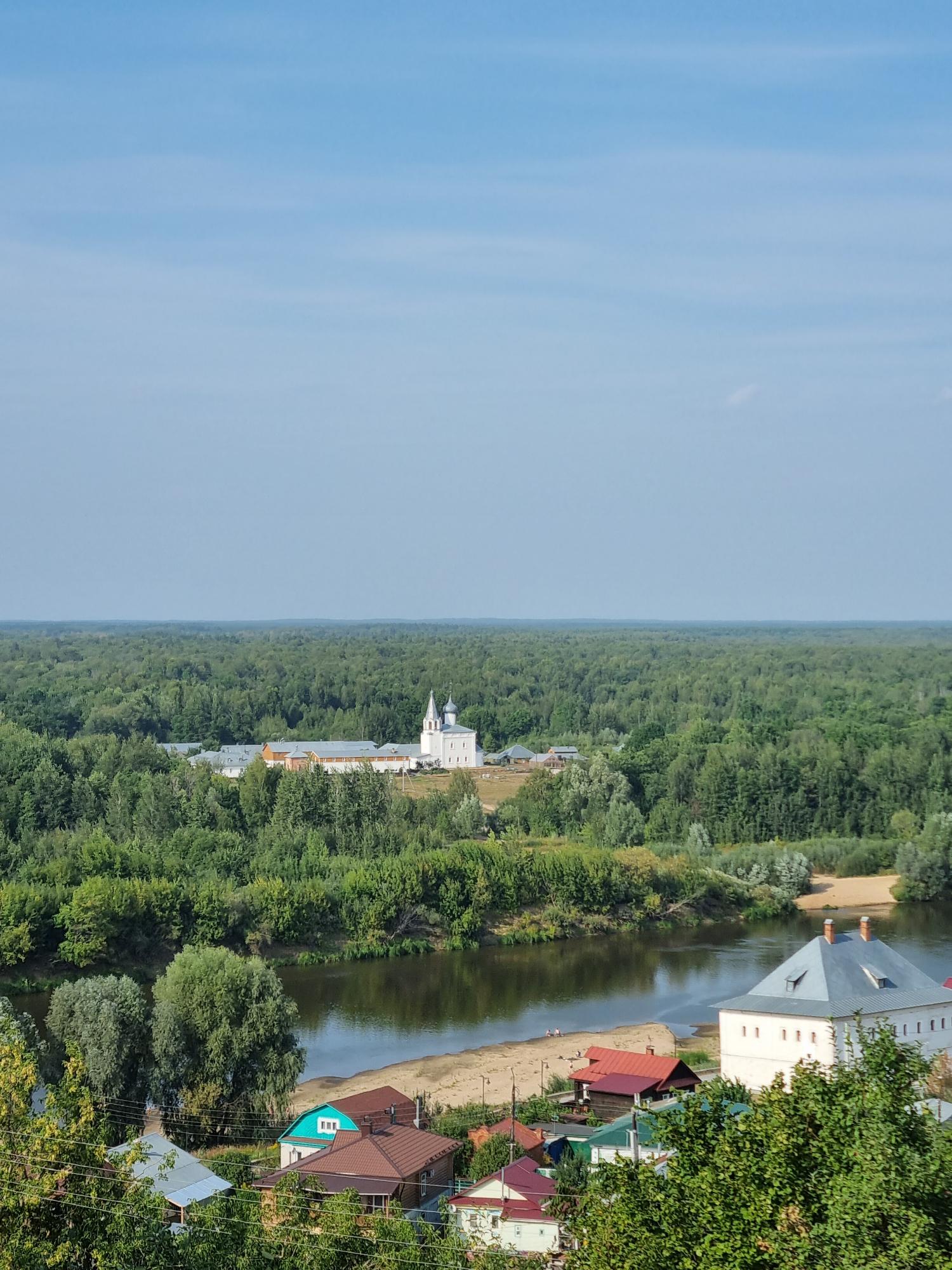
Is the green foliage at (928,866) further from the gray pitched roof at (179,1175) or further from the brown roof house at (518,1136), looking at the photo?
the gray pitched roof at (179,1175)

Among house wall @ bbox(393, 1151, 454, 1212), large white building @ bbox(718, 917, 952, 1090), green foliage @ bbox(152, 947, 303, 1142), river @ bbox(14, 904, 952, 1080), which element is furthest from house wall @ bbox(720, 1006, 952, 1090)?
green foliage @ bbox(152, 947, 303, 1142)

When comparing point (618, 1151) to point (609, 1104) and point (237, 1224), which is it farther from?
point (237, 1224)

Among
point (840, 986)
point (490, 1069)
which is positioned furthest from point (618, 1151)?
point (490, 1069)

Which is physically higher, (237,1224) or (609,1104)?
(237,1224)

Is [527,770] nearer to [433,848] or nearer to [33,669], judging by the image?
[433,848]

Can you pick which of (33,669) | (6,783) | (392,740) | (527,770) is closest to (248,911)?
(6,783)

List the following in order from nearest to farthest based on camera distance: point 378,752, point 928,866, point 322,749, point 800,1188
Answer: point 800,1188, point 928,866, point 322,749, point 378,752
